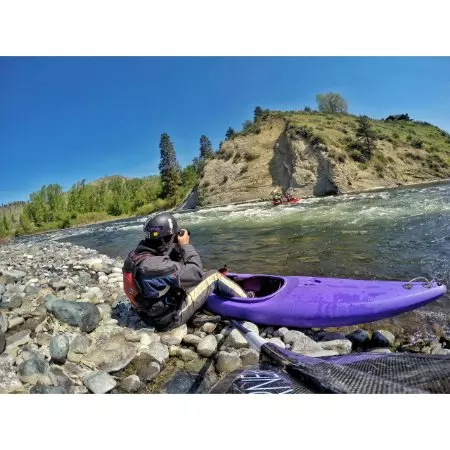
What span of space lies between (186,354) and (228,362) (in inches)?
19.8

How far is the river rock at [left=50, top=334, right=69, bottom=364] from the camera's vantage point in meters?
2.97

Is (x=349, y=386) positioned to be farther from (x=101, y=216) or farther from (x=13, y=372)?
(x=101, y=216)

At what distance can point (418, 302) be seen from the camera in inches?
142

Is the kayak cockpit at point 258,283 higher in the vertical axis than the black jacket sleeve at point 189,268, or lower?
lower

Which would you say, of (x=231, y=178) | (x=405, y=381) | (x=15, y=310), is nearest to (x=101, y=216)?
(x=231, y=178)

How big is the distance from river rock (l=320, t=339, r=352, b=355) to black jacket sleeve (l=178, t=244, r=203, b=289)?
1.51m

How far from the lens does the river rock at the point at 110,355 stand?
117 inches

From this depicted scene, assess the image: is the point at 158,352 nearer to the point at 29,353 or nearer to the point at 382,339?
the point at 29,353

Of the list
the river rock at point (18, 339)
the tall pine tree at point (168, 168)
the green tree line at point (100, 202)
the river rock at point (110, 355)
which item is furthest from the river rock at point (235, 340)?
the tall pine tree at point (168, 168)

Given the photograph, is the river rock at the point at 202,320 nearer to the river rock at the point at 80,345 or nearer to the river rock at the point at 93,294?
the river rock at the point at 80,345

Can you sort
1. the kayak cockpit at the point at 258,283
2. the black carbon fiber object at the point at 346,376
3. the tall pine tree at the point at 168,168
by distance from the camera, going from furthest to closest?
the tall pine tree at the point at 168,168, the kayak cockpit at the point at 258,283, the black carbon fiber object at the point at 346,376

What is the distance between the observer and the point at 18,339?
3.27 m

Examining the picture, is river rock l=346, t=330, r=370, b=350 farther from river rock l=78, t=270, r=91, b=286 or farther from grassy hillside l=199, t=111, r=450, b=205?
grassy hillside l=199, t=111, r=450, b=205

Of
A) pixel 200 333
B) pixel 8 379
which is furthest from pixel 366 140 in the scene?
pixel 8 379
